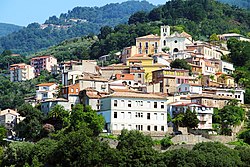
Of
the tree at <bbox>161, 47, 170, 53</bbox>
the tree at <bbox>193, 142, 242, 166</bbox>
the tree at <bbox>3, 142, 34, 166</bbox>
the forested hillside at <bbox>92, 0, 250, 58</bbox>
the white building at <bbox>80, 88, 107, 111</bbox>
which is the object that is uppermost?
the forested hillside at <bbox>92, 0, 250, 58</bbox>

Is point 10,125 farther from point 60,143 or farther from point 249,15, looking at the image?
point 249,15

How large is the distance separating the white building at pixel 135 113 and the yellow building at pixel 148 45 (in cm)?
3025

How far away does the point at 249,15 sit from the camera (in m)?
137

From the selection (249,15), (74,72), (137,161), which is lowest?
(137,161)

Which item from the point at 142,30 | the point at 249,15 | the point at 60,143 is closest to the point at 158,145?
the point at 60,143

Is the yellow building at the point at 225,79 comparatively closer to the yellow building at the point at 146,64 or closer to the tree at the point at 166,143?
the yellow building at the point at 146,64

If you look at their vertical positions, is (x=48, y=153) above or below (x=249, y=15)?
below

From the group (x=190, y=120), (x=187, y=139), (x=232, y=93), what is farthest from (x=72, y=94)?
(x=232, y=93)

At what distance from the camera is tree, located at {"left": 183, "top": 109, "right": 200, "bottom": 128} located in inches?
2418

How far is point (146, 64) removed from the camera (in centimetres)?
8194

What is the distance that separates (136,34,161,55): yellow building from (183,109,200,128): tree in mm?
31075

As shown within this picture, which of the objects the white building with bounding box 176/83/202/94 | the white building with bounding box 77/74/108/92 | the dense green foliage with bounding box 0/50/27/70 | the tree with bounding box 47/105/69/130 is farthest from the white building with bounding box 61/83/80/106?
the dense green foliage with bounding box 0/50/27/70

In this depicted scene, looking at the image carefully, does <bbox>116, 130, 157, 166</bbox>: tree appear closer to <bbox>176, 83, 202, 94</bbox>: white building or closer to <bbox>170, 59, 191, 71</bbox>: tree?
<bbox>176, 83, 202, 94</bbox>: white building

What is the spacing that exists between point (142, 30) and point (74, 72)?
3721 centimetres
